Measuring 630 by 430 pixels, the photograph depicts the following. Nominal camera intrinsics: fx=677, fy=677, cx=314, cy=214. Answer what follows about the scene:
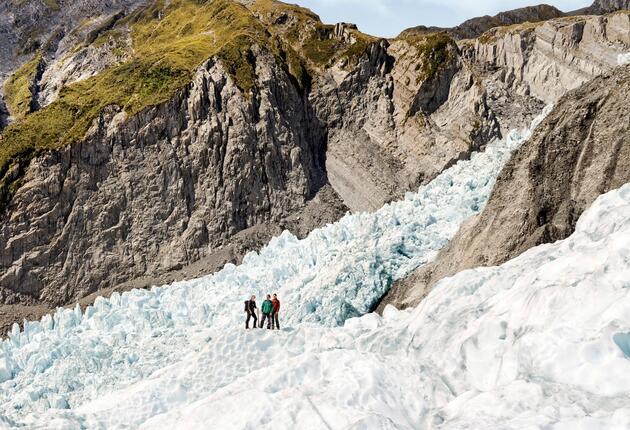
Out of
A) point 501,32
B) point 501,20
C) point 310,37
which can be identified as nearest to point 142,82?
point 310,37

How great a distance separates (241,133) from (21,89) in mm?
45604

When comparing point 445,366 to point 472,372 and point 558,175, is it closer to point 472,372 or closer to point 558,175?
point 472,372

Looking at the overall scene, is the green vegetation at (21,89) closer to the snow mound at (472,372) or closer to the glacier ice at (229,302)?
the glacier ice at (229,302)

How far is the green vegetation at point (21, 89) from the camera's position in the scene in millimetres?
87250

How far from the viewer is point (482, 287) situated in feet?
56.3

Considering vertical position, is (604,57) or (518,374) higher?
(604,57)

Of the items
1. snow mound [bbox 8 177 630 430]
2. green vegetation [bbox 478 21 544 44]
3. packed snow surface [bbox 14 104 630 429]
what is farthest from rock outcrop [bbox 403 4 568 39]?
snow mound [bbox 8 177 630 430]

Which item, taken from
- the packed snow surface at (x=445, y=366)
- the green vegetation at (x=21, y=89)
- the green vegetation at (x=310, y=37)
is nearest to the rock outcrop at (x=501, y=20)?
the green vegetation at (x=310, y=37)

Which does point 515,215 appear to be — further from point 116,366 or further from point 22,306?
point 22,306

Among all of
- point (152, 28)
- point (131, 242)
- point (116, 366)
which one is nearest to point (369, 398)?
point (116, 366)

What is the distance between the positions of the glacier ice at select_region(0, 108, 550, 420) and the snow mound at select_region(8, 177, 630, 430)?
1311 cm

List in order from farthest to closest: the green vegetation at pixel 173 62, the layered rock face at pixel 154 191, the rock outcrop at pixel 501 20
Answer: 1. the rock outcrop at pixel 501 20
2. the green vegetation at pixel 173 62
3. the layered rock face at pixel 154 191

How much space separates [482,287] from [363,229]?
1995 cm

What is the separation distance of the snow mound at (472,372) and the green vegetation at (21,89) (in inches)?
3051
